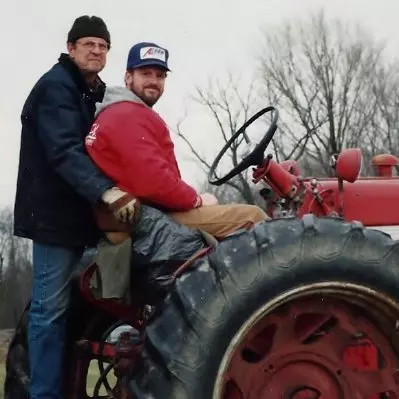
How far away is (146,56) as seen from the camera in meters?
4.09

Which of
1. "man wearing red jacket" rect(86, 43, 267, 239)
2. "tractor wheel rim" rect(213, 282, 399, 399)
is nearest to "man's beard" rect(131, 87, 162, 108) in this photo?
"man wearing red jacket" rect(86, 43, 267, 239)

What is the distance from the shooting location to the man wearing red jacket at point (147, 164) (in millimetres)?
3705

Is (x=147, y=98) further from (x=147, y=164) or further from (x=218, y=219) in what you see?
(x=218, y=219)

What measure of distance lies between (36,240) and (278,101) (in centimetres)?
2978

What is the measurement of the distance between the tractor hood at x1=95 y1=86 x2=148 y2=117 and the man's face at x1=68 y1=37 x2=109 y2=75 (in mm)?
301

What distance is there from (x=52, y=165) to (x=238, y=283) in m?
1.23

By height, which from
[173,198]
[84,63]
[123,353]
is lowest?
[123,353]

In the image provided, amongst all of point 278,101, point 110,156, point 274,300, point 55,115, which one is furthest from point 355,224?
point 278,101

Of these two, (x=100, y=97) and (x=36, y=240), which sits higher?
(x=100, y=97)

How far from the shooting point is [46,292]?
397 centimetres

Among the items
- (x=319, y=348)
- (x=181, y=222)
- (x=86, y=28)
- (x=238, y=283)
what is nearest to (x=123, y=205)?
(x=181, y=222)

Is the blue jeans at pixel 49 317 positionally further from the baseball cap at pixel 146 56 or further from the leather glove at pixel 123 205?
the baseball cap at pixel 146 56

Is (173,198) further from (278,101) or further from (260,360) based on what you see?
→ (278,101)

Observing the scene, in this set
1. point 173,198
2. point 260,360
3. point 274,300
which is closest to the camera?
point 274,300
